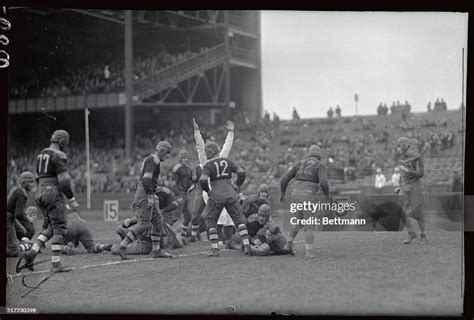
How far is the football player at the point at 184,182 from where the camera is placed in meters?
12.7

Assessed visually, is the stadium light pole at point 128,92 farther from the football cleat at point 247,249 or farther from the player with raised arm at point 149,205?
the football cleat at point 247,249

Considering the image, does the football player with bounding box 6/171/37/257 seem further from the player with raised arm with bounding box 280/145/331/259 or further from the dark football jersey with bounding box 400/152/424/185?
the dark football jersey with bounding box 400/152/424/185

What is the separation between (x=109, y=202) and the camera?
1386 centimetres

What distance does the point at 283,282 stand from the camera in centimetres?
893

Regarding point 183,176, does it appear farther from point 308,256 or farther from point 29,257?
point 29,257

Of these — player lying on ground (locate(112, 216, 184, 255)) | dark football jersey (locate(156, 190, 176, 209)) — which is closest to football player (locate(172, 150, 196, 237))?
dark football jersey (locate(156, 190, 176, 209))

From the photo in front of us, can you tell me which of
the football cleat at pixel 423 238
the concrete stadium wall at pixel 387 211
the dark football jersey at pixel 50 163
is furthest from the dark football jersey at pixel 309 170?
the dark football jersey at pixel 50 163

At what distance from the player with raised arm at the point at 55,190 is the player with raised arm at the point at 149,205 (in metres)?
1.28

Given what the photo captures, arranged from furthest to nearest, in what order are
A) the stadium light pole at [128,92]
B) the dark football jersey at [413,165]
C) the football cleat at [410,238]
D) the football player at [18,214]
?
1. the stadium light pole at [128,92]
2. the dark football jersey at [413,165]
3. the football cleat at [410,238]
4. the football player at [18,214]

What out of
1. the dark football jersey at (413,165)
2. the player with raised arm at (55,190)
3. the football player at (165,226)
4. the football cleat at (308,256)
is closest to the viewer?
the player with raised arm at (55,190)

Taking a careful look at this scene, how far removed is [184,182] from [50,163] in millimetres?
3585

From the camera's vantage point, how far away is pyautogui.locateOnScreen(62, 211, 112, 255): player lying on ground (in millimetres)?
11672

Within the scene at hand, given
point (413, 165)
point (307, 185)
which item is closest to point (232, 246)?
point (307, 185)

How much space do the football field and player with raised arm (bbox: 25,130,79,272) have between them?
32cm
